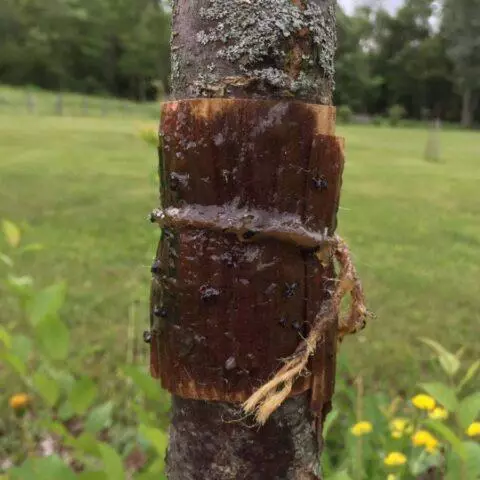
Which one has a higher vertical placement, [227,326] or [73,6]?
[73,6]

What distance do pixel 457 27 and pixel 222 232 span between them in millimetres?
36827

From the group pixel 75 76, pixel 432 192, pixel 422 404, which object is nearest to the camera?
pixel 422 404

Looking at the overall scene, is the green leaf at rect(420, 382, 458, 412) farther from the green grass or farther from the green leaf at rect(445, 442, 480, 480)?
the green grass

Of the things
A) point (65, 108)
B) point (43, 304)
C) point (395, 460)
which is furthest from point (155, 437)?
point (65, 108)

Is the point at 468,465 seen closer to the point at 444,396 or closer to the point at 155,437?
the point at 444,396

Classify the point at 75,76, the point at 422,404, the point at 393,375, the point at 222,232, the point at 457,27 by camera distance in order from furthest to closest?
the point at 75,76 < the point at 457,27 < the point at 393,375 < the point at 422,404 < the point at 222,232

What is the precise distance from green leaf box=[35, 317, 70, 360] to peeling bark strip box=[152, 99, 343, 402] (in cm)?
60

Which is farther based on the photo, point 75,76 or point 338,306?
point 75,76

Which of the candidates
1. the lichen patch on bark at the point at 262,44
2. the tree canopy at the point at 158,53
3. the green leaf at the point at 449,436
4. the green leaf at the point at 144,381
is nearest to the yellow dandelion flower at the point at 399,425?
the green leaf at the point at 449,436

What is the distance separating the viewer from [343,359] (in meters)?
1.82

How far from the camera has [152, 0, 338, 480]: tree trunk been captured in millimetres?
758

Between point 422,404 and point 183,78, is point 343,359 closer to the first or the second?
point 422,404

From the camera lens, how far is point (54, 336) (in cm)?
136

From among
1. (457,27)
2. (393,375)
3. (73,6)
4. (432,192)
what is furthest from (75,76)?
(393,375)
